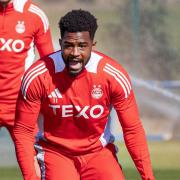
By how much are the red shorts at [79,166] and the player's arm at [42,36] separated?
2.09 m

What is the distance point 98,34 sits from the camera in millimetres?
15844

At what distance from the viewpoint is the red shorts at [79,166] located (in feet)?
23.7

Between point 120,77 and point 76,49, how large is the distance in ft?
1.30

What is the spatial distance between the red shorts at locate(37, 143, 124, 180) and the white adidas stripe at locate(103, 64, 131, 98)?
0.54 m

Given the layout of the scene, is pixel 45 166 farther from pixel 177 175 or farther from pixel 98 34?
pixel 98 34

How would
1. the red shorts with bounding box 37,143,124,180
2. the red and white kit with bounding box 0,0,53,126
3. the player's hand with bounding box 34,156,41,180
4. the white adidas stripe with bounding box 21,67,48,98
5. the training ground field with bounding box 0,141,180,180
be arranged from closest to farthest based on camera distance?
the white adidas stripe with bounding box 21,67,48,98
the red shorts with bounding box 37,143,124,180
the player's hand with bounding box 34,156,41,180
the red and white kit with bounding box 0,0,53,126
the training ground field with bounding box 0,141,180,180

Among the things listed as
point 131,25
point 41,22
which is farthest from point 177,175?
point 131,25

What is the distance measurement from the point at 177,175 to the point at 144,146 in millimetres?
4555

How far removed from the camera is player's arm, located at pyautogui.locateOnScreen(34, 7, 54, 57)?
934 centimetres

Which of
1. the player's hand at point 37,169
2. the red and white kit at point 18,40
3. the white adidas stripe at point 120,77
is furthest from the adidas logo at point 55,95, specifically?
the red and white kit at point 18,40

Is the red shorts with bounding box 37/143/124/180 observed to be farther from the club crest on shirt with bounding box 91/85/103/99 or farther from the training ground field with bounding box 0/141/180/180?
the training ground field with bounding box 0/141/180/180

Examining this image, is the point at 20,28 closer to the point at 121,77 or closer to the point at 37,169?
the point at 37,169

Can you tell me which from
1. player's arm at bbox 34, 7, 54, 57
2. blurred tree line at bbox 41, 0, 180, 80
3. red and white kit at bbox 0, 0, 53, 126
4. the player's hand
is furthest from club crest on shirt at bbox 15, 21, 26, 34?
blurred tree line at bbox 41, 0, 180, 80

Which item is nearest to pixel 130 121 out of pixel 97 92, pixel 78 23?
pixel 97 92
